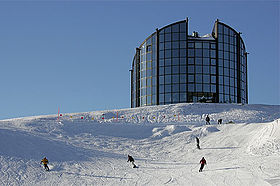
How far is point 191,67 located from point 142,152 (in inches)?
1229

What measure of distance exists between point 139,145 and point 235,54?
35.3m

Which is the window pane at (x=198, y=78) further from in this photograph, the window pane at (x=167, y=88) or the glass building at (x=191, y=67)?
the window pane at (x=167, y=88)

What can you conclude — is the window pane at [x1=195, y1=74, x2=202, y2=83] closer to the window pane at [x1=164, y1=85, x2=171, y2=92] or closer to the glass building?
the glass building

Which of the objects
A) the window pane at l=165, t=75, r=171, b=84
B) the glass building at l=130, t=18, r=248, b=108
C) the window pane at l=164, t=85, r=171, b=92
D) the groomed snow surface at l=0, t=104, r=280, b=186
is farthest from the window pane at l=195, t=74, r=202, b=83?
the groomed snow surface at l=0, t=104, r=280, b=186

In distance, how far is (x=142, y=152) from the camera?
31797 millimetres

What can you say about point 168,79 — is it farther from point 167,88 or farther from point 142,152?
point 142,152

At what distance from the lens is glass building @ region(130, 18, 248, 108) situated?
6047cm

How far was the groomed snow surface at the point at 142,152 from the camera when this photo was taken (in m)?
21.8

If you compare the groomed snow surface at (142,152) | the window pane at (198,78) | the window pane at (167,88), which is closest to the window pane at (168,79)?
the window pane at (167,88)

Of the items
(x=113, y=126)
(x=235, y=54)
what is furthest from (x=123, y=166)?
(x=235, y=54)

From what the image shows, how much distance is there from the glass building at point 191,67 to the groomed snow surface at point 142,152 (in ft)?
42.8

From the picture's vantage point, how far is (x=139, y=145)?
112ft

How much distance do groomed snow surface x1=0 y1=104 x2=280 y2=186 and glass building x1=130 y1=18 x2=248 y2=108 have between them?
1306 centimetres

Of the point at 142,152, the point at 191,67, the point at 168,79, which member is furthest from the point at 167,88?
the point at 142,152
